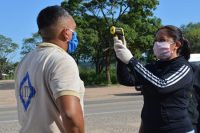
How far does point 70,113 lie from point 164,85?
94 centimetres

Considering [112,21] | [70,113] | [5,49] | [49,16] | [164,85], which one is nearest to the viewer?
[70,113]

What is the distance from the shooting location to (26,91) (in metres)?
2.75

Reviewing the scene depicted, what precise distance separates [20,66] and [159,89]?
1.01 metres

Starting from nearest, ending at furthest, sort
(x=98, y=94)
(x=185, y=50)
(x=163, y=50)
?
(x=163, y=50) → (x=185, y=50) → (x=98, y=94)

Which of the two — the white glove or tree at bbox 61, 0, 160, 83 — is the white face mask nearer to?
the white glove

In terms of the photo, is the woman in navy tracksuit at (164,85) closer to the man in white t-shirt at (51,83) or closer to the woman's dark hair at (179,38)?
the woman's dark hair at (179,38)

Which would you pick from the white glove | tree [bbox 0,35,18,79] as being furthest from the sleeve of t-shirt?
tree [bbox 0,35,18,79]

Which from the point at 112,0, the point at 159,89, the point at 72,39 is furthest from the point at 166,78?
the point at 112,0

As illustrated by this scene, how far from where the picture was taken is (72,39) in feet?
9.61

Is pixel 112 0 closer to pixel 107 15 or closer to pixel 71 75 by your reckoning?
pixel 107 15

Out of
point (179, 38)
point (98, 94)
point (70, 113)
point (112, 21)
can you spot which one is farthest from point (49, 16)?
point (112, 21)

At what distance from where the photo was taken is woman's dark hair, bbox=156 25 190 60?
3.54m

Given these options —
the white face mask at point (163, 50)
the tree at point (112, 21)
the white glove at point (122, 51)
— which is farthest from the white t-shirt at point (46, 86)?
the tree at point (112, 21)

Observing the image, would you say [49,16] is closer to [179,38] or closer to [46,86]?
[46,86]
